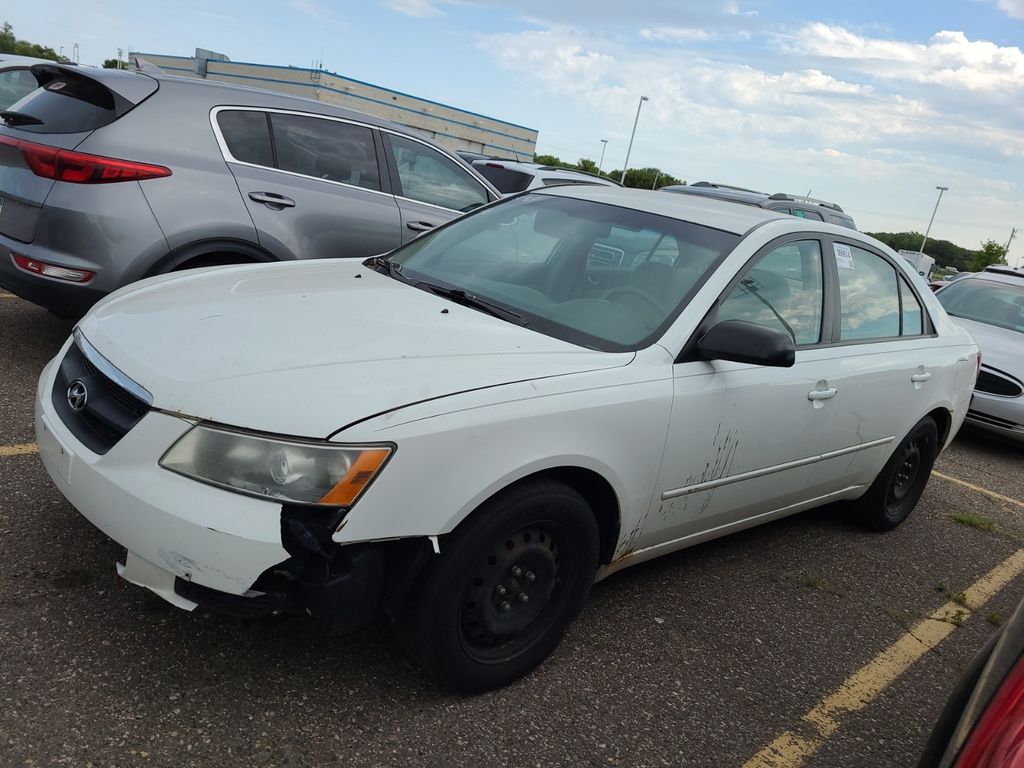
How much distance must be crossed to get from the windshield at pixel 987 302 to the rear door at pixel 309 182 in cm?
596

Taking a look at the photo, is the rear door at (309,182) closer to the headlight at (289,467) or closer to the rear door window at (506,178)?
the headlight at (289,467)

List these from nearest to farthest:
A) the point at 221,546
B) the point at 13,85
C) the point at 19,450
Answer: the point at 221,546 < the point at 19,450 < the point at 13,85

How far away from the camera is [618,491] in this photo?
2803 millimetres

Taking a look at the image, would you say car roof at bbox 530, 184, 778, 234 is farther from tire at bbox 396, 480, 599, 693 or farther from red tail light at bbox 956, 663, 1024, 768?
red tail light at bbox 956, 663, 1024, 768

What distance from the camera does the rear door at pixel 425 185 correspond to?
18.4ft

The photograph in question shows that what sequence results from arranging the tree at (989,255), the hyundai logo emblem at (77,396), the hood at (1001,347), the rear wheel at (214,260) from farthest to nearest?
the tree at (989,255), the hood at (1001,347), the rear wheel at (214,260), the hyundai logo emblem at (77,396)

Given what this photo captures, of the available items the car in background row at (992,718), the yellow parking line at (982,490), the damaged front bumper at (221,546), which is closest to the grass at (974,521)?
the yellow parking line at (982,490)

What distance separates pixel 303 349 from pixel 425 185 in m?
3.51

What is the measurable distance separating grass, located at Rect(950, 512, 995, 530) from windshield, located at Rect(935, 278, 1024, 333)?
3.62 m

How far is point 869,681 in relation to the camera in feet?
10.7

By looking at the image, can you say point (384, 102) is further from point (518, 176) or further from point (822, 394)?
point (822, 394)

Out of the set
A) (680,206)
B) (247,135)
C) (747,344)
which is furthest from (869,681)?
(247,135)

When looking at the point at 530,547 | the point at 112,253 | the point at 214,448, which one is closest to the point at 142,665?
the point at 214,448

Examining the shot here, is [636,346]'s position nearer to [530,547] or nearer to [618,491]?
[618,491]
